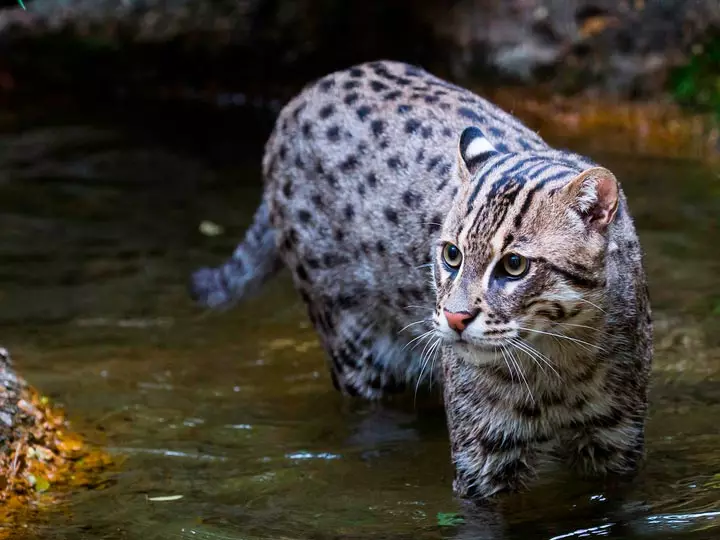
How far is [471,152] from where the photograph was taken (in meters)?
5.56

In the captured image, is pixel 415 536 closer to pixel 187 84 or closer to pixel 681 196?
pixel 681 196

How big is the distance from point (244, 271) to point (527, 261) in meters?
3.46

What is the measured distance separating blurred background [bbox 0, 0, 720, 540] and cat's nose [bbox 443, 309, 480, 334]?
1062mm

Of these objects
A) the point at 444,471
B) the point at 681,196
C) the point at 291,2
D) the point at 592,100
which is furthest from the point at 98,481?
the point at 291,2

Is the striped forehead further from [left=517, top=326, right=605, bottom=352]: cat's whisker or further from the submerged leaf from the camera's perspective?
the submerged leaf

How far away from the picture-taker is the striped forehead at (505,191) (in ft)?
16.3

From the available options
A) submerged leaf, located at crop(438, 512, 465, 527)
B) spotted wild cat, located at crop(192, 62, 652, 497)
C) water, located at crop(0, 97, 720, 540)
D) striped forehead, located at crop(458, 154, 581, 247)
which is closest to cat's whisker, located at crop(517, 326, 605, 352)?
spotted wild cat, located at crop(192, 62, 652, 497)

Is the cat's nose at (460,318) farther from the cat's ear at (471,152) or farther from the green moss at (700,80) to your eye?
the green moss at (700,80)

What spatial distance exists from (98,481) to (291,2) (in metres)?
9.64

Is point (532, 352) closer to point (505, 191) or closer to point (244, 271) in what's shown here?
point (505, 191)

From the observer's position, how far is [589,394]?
17.9ft

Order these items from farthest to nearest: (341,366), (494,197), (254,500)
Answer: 1. (341,366)
2. (254,500)
3. (494,197)

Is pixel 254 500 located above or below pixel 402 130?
below

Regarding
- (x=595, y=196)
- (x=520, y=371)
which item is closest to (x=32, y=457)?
(x=520, y=371)
